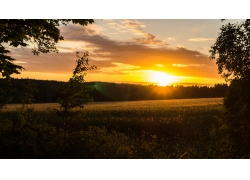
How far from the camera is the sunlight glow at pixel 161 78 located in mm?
9414

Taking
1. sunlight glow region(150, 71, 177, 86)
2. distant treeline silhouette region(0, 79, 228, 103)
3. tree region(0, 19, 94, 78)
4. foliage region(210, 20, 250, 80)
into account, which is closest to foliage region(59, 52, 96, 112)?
distant treeline silhouette region(0, 79, 228, 103)

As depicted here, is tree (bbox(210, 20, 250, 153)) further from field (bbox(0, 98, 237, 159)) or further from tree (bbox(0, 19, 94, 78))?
tree (bbox(0, 19, 94, 78))

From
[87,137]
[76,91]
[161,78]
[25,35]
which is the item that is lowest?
[87,137]

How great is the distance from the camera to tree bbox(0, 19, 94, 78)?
7.98 metres

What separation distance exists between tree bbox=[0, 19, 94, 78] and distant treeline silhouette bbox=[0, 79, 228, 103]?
3.08 ft

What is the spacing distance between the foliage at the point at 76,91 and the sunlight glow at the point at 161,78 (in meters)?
1.79

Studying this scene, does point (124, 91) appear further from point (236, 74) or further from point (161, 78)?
point (236, 74)

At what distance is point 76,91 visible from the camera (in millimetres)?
9078

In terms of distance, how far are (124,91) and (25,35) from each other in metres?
3.39

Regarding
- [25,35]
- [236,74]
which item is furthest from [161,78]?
[25,35]
